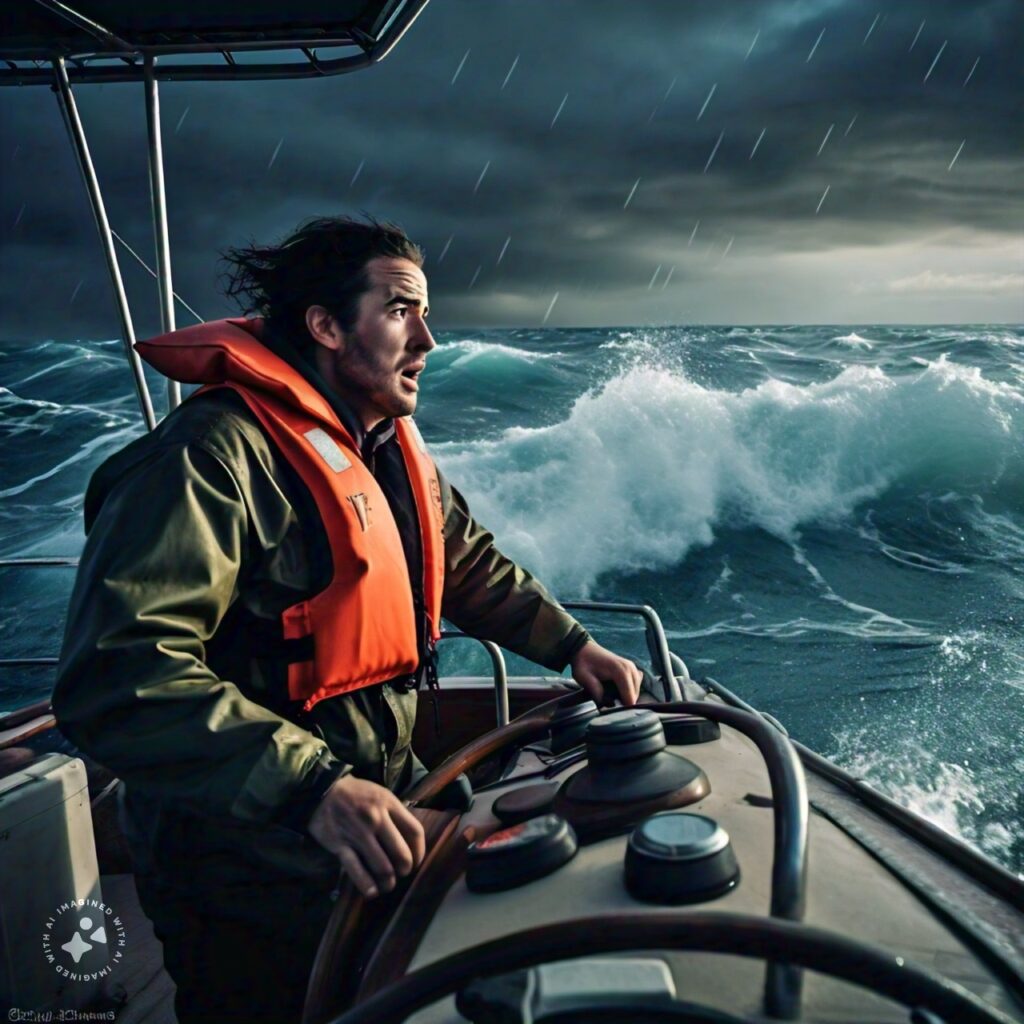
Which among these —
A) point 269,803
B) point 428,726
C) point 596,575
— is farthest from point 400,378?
point 596,575

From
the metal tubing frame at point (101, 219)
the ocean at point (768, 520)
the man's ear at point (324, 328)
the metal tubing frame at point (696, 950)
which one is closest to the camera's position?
the metal tubing frame at point (696, 950)

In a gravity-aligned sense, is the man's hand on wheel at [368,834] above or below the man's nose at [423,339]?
below

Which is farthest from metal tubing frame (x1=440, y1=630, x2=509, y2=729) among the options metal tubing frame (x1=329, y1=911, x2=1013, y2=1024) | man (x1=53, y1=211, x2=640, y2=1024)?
metal tubing frame (x1=329, y1=911, x2=1013, y2=1024)

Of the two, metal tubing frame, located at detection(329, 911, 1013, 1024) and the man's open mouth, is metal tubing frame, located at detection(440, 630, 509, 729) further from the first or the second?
metal tubing frame, located at detection(329, 911, 1013, 1024)

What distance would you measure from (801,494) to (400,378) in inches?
597

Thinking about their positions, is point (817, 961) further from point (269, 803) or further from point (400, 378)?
point (400, 378)

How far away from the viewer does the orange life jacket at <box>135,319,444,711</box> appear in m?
1.51

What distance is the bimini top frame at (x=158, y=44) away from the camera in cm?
269

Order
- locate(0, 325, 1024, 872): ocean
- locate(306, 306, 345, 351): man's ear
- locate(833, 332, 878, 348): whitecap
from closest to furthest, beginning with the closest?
locate(306, 306, 345, 351): man's ear
locate(0, 325, 1024, 872): ocean
locate(833, 332, 878, 348): whitecap

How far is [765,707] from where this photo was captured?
340 inches

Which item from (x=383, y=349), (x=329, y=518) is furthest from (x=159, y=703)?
(x=383, y=349)

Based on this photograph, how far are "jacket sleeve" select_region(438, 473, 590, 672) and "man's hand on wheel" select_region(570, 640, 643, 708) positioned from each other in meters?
0.14

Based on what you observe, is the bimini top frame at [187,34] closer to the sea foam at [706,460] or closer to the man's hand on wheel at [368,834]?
the man's hand on wheel at [368,834]

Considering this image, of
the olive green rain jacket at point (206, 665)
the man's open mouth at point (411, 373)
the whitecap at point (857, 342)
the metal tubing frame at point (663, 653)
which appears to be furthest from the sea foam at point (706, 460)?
the olive green rain jacket at point (206, 665)
